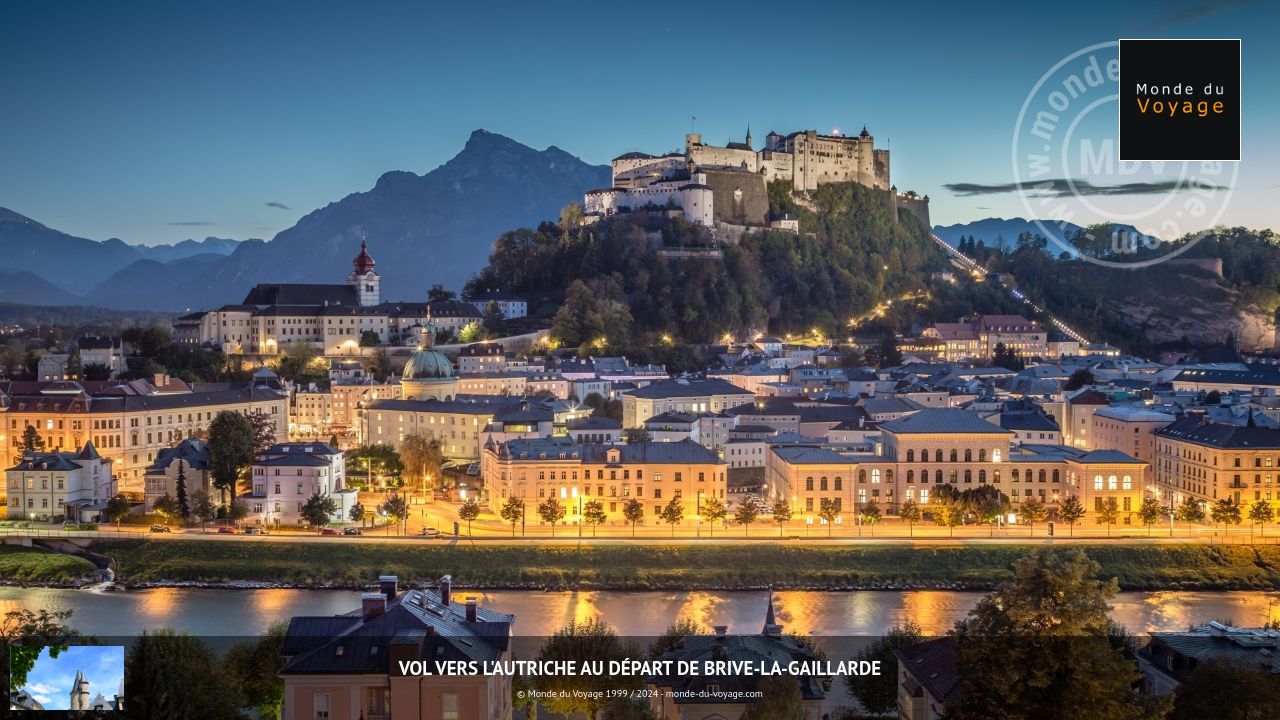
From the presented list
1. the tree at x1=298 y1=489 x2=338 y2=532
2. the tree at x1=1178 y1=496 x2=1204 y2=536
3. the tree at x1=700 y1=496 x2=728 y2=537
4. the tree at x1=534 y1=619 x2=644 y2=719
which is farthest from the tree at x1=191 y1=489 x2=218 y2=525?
the tree at x1=1178 y1=496 x2=1204 y2=536

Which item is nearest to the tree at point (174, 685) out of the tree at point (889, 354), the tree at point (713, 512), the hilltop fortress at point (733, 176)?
the tree at point (713, 512)

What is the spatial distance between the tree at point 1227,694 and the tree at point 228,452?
17399mm

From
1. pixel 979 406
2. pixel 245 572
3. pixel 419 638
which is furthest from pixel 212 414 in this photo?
pixel 419 638

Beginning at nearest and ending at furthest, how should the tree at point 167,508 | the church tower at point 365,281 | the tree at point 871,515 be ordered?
the tree at point 871,515 → the tree at point 167,508 → the church tower at point 365,281

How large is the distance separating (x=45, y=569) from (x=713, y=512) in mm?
10982

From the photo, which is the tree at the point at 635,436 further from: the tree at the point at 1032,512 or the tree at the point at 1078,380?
the tree at the point at 1078,380

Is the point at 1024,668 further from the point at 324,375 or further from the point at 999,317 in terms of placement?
the point at 999,317

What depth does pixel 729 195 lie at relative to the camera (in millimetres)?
44469

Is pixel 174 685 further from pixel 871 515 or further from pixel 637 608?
pixel 871 515

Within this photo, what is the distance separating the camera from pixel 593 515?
794 inches

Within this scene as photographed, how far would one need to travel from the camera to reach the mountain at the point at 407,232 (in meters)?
92.6

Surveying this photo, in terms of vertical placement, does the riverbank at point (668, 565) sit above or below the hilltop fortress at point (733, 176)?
below

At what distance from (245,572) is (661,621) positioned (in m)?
7.23

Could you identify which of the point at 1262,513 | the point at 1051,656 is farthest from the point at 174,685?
the point at 1262,513
